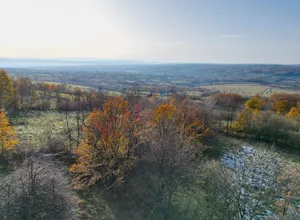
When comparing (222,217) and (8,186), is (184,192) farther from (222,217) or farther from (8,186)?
(8,186)

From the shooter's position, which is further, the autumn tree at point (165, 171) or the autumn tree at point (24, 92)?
the autumn tree at point (24, 92)

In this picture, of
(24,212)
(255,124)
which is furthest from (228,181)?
(255,124)

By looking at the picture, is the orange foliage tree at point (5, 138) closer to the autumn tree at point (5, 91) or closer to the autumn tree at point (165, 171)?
the autumn tree at point (165, 171)

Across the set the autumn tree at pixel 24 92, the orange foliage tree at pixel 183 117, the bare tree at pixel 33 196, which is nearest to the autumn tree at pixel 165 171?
the bare tree at pixel 33 196

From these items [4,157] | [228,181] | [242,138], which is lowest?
[242,138]

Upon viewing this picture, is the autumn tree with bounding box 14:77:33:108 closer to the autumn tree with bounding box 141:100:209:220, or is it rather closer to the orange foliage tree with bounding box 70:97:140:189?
the orange foliage tree with bounding box 70:97:140:189

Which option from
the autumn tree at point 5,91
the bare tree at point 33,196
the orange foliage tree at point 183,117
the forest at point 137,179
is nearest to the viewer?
the bare tree at point 33,196

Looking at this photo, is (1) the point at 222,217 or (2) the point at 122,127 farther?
(2) the point at 122,127

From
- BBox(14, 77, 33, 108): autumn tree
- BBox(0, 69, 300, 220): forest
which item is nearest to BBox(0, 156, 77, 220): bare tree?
BBox(0, 69, 300, 220): forest
